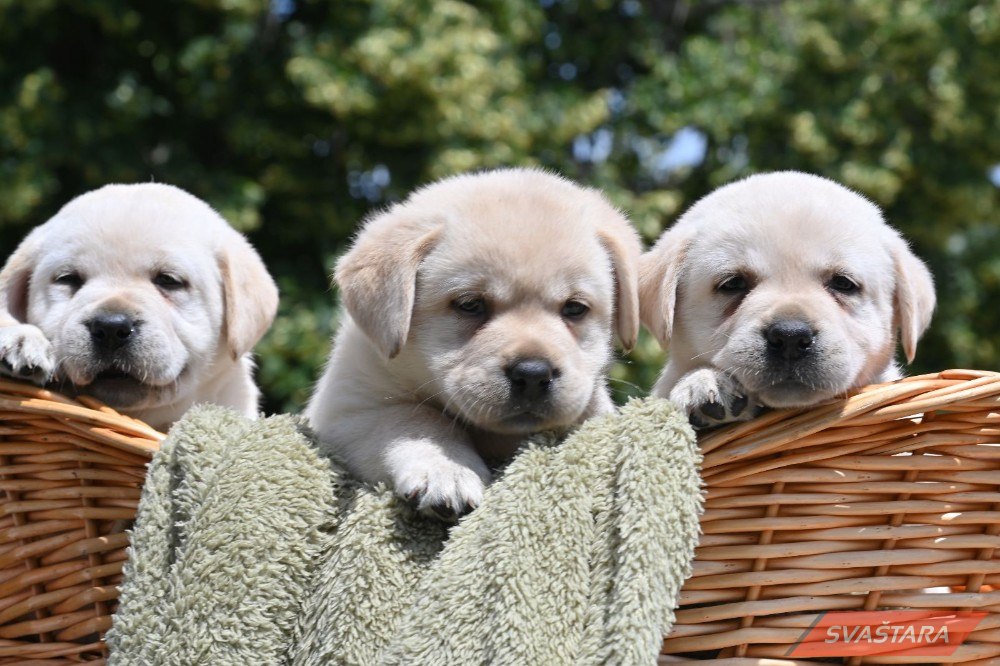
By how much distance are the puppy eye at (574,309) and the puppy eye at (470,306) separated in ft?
0.93

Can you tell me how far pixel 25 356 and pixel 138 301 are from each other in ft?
1.75

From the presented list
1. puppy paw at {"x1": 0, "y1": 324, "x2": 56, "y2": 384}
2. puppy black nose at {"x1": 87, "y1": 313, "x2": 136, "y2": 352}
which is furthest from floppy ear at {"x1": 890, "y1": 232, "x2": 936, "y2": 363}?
puppy paw at {"x1": 0, "y1": 324, "x2": 56, "y2": 384}

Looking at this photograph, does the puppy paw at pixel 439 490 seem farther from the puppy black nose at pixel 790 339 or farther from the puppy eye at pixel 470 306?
the puppy black nose at pixel 790 339

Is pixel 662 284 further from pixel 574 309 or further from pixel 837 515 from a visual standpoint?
pixel 837 515

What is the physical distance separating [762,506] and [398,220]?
1.70 metres

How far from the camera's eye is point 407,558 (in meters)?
2.89

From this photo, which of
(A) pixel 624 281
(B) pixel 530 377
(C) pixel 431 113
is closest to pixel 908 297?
(A) pixel 624 281

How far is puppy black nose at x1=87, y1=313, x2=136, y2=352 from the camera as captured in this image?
3.60m

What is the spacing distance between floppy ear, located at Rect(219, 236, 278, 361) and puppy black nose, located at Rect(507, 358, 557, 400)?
1225 millimetres

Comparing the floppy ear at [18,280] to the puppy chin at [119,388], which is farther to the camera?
the floppy ear at [18,280]

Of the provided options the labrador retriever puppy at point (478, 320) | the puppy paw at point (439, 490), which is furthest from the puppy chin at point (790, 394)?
the puppy paw at point (439, 490)

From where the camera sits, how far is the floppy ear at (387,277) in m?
3.57

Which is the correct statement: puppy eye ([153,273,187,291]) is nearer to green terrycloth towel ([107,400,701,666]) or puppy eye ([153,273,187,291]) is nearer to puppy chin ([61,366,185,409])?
puppy chin ([61,366,185,409])

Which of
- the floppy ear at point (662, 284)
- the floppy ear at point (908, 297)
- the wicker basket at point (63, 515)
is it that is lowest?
the wicker basket at point (63, 515)
